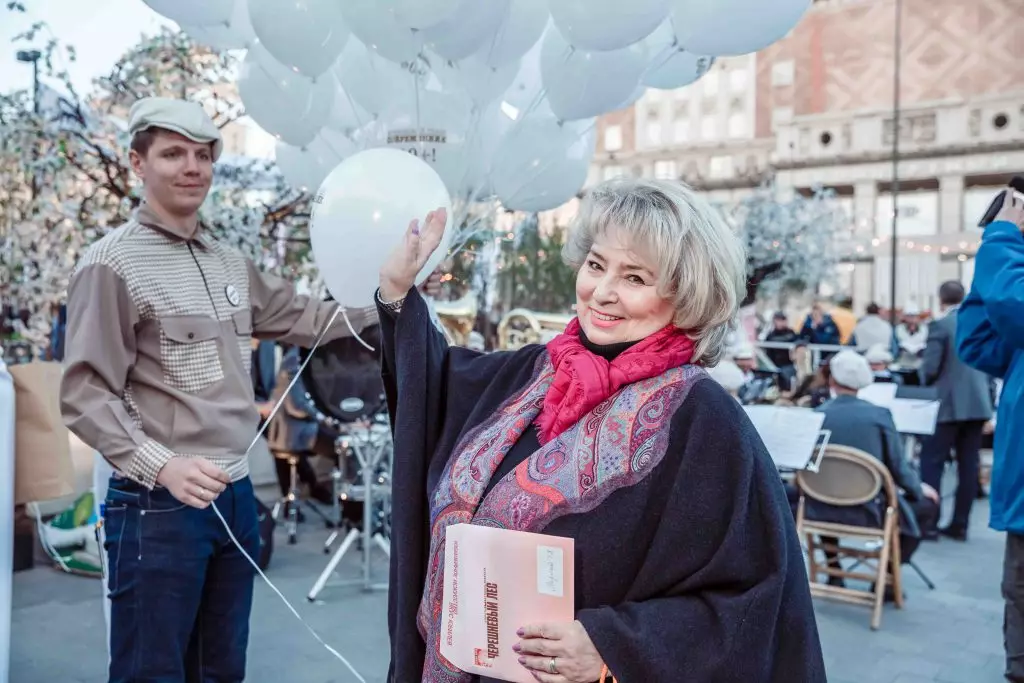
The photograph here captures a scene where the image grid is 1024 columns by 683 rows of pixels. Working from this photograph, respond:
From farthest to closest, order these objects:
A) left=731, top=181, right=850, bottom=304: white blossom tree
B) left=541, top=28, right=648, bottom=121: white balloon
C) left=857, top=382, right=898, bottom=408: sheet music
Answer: left=731, top=181, right=850, bottom=304: white blossom tree
left=857, top=382, right=898, bottom=408: sheet music
left=541, top=28, right=648, bottom=121: white balloon

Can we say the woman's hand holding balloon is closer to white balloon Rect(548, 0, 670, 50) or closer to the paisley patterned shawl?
the paisley patterned shawl

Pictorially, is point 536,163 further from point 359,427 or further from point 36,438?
point 359,427

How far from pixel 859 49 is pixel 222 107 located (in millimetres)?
48472

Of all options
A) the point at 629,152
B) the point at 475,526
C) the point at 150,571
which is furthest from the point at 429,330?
the point at 629,152

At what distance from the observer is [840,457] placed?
488cm

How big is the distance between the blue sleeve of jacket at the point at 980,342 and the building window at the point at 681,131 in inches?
2148

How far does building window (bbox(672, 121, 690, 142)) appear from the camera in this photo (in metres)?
55.5

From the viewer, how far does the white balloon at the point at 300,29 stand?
9.84ft

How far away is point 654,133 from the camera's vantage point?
187 ft

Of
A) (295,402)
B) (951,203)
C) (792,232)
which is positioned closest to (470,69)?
(295,402)

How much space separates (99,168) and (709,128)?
174ft

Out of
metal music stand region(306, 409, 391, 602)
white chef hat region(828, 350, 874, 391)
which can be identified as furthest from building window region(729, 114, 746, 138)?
metal music stand region(306, 409, 391, 602)

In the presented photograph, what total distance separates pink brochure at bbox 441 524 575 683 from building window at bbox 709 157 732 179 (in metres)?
53.0

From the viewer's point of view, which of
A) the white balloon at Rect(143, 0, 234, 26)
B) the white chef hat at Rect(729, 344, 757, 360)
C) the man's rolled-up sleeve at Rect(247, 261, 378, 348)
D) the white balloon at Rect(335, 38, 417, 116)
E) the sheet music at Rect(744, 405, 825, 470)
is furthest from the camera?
the white chef hat at Rect(729, 344, 757, 360)
